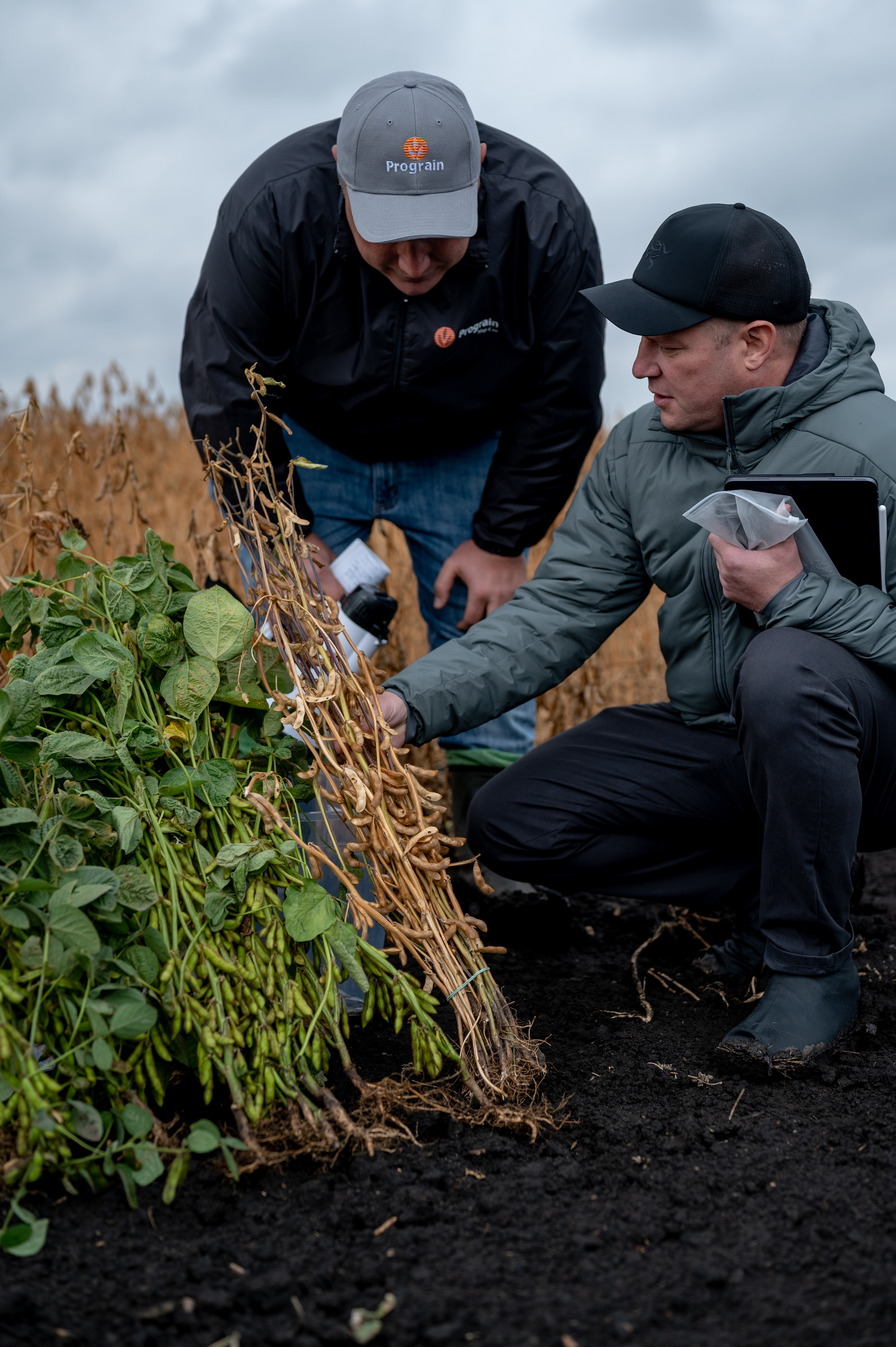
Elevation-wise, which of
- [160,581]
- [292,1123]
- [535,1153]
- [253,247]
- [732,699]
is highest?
[253,247]

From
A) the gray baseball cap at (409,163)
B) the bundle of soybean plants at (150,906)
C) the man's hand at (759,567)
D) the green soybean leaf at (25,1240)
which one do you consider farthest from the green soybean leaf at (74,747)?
the gray baseball cap at (409,163)

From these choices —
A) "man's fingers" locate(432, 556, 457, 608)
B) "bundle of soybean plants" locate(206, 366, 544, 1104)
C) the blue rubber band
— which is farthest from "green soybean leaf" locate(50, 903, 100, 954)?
"man's fingers" locate(432, 556, 457, 608)

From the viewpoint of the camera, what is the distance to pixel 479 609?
2.97 meters

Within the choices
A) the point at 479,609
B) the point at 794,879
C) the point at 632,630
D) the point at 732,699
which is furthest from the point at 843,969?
the point at 632,630

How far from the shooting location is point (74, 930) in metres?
1.55

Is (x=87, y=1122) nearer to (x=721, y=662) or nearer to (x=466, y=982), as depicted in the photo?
(x=466, y=982)

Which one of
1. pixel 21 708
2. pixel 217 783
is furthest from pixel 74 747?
pixel 217 783

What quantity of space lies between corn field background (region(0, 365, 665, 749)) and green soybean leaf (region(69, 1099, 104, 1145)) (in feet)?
3.52

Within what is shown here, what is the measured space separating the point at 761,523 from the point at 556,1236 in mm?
1227

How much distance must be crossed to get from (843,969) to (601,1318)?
957mm

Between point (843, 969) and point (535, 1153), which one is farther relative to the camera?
point (843, 969)

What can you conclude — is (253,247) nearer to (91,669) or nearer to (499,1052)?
(91,669)

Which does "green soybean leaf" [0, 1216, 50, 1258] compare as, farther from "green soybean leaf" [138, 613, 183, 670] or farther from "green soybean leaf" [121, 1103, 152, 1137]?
"green soybean leaf" [138, 613, 183, 670]

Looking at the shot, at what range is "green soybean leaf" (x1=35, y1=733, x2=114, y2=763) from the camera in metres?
1.77
